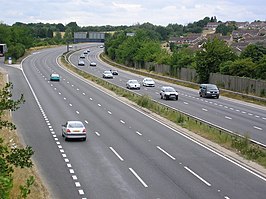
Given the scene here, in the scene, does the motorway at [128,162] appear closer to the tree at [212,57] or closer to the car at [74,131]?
the car at [74,131]

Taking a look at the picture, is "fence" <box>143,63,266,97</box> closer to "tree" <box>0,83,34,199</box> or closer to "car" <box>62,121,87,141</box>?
"car" <box>62,121,87,141</box>

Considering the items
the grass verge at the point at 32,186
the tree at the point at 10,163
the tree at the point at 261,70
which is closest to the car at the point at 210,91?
Answer: the tree at the point at 261,70

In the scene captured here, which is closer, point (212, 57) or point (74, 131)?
point (74, 131)

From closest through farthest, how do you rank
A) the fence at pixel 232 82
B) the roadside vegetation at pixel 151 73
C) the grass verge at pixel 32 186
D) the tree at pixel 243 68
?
the roadside vegetation at pixel 151 73 → the grass verge at pixel 32 186 → the fence at pixel 232 82 → the tree at pixel 243 68

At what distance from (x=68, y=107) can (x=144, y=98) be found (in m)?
6.82

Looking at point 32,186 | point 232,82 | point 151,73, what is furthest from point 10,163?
point 151,73

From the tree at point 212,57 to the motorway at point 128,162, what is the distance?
96.3 ft

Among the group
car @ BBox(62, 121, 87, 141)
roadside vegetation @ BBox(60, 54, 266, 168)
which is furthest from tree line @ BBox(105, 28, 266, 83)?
car @ BBox(62, 121, 87, 141)

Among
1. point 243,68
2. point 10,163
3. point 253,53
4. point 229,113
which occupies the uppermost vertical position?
point 10,163

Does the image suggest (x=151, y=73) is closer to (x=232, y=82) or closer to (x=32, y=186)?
(x=232, y=82)

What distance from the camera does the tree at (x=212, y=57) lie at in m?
70.8

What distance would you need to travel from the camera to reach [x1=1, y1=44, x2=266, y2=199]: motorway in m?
19.5

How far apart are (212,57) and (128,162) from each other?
48674mm

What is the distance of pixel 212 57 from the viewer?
7138cm
